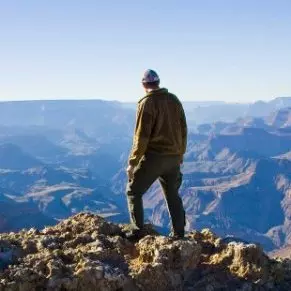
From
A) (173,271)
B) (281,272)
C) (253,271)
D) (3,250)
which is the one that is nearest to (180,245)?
(173,271)

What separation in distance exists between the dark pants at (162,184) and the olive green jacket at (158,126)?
13 cm

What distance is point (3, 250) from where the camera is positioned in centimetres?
724

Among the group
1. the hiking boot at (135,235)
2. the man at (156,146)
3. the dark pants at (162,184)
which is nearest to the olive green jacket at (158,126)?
the man at (156,146)

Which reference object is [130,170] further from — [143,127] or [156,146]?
[143,127]

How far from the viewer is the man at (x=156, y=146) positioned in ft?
26.5

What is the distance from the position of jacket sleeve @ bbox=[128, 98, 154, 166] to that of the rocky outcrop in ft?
4.34

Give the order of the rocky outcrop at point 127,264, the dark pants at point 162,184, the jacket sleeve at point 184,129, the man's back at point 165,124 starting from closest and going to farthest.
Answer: the rocky outcrop at point 127,264
the man's back at point 165,124
the dark pants at point 162,184
the jacket sleeve at point 184,129

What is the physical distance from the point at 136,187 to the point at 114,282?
82.1 inches

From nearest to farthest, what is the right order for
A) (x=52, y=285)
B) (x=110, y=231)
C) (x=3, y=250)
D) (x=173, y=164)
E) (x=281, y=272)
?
(x=52, y=285)
(x=3, y=250)
(x=281, y=272)
(x=173, y=164)
(x=110, y=231)

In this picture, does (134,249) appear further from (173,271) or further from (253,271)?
(253,271)

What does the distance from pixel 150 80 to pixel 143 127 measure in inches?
27.8

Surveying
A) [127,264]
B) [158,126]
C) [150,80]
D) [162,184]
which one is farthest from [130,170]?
[127,264]

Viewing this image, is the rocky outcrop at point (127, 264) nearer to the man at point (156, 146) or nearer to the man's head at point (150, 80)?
the man at point (156, 146)

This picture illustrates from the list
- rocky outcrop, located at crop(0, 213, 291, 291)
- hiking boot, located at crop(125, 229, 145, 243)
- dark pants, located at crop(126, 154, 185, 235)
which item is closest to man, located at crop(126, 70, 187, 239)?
dark pants, located at crop(126, 154, 185, 235)
